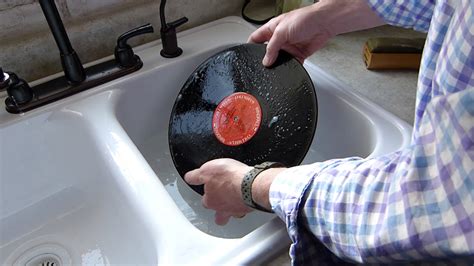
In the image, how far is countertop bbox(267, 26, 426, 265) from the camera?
2.50ft

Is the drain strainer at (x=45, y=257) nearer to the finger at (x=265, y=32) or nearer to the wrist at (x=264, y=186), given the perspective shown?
the wrist at (x=264, y=186)

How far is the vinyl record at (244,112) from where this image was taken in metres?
0.69

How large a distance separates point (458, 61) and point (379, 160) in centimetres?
13

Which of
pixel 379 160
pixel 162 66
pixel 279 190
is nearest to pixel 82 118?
pixel 162 66

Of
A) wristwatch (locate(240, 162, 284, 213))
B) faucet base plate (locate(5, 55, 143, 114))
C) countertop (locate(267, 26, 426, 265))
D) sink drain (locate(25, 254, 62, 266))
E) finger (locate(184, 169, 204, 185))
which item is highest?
faucet base plate (locate(5, 55, 143, 114))

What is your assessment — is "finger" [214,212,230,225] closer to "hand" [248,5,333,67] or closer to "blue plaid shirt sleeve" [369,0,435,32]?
"hand" [248,5,333,67]

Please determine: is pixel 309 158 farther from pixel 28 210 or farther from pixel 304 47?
pixel 28 210

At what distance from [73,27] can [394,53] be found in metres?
0.69

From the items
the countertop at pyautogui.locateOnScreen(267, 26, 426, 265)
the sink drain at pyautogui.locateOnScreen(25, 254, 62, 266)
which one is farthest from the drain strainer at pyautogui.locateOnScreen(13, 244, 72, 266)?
the countertop at pyautogui.locateOnScreen(267, 26, 426, 265)

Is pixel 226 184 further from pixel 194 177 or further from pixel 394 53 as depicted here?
pixel 394 53

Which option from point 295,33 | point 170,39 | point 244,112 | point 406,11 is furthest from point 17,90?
point 406,11

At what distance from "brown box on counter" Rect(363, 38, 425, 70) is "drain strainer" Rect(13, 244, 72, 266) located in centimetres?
75

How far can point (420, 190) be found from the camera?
0.35m

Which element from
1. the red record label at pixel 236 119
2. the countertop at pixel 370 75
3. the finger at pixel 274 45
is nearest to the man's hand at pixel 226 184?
the red record label at pixel 236 119
